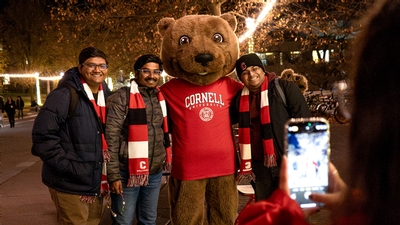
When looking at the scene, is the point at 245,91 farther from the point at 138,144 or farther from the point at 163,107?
the point at 138,144

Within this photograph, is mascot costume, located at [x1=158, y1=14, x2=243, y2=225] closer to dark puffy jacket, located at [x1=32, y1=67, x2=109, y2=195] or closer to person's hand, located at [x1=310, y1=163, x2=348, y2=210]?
dark puffy jacket, located at [x1=32, y1=67, x2=109, y2=195]

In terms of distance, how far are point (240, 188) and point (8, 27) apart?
134 feet

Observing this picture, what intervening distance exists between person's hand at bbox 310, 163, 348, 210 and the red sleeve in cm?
7

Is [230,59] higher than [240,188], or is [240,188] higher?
[230,59]

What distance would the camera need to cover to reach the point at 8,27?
129 ft

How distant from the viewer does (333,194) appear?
1182mm

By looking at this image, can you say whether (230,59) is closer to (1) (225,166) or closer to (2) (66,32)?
(1) (225,166)

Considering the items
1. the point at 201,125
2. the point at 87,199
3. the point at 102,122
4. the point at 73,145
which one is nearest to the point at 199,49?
the point at 201,125

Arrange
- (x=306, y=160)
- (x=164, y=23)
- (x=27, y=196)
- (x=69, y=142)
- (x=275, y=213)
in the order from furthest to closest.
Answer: (x=27, y=196), (x=164, y=23), (x=69, y=142), (x=306, y=160), (x=275, y=213)

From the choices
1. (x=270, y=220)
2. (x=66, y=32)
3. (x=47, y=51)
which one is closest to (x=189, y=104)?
(x=270, y=220)

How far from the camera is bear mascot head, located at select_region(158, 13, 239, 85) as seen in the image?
13.2 feet

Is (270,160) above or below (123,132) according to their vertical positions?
below

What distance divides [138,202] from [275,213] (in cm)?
306

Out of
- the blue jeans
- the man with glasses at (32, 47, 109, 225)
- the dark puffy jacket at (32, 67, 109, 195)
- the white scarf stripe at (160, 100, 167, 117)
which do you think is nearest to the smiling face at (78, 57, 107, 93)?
the man with glasses at (32, 47, 109, 225)
